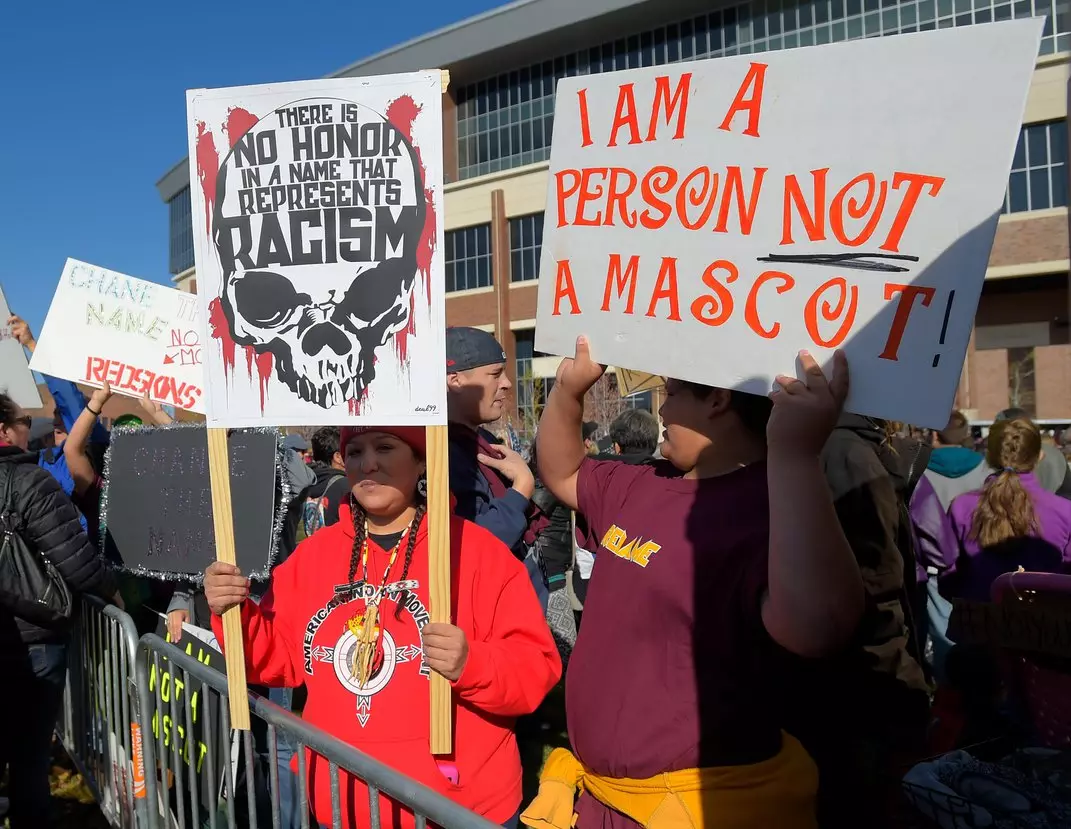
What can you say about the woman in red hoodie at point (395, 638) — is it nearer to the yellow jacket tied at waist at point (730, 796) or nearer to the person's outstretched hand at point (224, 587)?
the person's outstretched hand at point (224, 587)

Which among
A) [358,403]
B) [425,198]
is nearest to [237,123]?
[425,198]

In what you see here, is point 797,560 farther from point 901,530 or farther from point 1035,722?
point 901,530

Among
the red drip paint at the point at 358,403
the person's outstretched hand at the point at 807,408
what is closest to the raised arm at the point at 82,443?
the red drip paint at the point at 358,403

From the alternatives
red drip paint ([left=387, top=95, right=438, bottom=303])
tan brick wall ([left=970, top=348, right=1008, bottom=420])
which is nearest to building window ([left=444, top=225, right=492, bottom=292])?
tan brick wall ([left=970, top=348, right=1008, bottom=420])

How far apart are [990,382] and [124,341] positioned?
28771 millimetres

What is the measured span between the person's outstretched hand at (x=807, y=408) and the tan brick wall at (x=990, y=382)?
95.7ft

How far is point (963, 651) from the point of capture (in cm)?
392

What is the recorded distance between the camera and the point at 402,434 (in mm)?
2357

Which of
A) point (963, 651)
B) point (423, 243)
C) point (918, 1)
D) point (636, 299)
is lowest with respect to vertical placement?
point (963, 651)

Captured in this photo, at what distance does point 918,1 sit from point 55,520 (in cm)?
3081

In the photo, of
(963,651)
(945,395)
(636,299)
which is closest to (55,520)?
(636,299)

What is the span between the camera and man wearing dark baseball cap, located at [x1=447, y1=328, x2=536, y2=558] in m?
3.00

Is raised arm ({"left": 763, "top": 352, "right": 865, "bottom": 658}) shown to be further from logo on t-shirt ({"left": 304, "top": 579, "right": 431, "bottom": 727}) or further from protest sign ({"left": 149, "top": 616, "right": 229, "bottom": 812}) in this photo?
protest sign ({"left": 149, "top": 616, "right": 229, "bottom": 812})

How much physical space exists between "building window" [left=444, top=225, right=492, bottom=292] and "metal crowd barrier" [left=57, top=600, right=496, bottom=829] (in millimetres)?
31360
